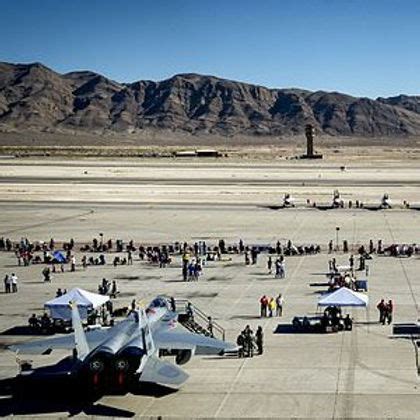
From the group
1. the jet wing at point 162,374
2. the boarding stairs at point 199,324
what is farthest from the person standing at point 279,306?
the jet wing at point 162,374

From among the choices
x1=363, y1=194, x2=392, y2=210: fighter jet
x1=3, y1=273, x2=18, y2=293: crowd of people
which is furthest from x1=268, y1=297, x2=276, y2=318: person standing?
x1=363, y1=194, x2=392, y2=210: fighter jet

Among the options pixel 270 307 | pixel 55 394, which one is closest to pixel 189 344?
pixel 55 394

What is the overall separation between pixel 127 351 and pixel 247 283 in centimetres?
2140

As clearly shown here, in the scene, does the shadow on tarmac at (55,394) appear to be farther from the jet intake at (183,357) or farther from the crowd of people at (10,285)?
the crowd of people at (10,285)

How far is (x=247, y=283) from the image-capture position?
4522cm

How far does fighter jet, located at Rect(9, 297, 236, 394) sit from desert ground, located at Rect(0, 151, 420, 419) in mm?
1053

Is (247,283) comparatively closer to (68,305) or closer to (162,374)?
(68,305)

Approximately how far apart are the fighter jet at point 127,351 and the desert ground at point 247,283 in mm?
1053

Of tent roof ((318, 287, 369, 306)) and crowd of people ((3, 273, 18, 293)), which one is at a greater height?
tent roof ((318, 287, 369, 306))

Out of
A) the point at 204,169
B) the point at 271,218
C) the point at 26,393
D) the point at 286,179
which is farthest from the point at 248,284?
the point at 204,169

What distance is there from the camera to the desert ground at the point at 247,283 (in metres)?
25.2

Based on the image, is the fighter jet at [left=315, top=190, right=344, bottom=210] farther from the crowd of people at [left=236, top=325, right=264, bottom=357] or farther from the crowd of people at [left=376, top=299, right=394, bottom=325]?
the crowd of people at [left=236, top=325, right=264, bottom=357]

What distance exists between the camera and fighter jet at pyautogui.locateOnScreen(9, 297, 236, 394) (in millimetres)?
23766

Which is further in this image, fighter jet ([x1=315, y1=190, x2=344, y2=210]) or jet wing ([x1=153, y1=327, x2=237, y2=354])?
fighter jet ([x1=315, y1=190, x2=344, y2=210])
